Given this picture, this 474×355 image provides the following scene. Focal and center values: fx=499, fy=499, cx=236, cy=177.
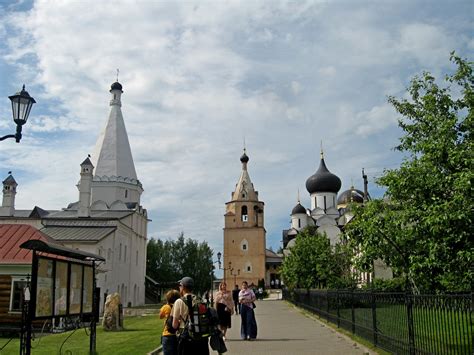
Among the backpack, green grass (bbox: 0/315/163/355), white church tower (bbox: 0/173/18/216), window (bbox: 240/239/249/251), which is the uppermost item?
white church tower (bbox: 0/173/18/216)

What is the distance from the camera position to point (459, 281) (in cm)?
1000

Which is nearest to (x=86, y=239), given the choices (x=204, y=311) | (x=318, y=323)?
(x=318, y=323)

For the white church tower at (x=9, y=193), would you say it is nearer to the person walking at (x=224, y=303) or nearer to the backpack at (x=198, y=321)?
the person walking at (x=224, y=303)

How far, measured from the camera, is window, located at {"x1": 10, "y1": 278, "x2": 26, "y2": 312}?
68.9ft

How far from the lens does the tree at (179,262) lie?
6669 centimetres

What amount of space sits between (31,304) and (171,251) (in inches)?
2381

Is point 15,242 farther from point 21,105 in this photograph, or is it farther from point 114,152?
point 114,152

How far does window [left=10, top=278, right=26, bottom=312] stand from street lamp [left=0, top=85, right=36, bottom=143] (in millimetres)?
13950

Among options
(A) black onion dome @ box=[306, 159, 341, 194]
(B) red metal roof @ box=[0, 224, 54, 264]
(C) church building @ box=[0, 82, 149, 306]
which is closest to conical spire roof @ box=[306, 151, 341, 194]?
(A) black onion dome @ box=[306, 159, 341, 194]

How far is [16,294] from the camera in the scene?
21.2 m

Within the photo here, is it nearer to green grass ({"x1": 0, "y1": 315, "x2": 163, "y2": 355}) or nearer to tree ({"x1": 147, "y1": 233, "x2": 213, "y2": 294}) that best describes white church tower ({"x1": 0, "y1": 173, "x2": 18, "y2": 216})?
tree ({"x1": 147, "y1": 233, "x2": 213, "y2": 294})

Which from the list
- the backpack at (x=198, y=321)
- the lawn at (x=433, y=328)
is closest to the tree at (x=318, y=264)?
the lawn at (x=433, y=328)

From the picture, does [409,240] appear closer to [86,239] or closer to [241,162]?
[86,239]

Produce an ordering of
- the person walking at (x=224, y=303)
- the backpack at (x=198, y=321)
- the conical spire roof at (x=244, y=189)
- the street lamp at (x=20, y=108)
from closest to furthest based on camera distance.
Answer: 1. the backpack at (x=198, y=321)
2. the street lamp at (x=20, y=108)
3. the person walking at (x=224, y=303)
4. the conical spire roof at (x=244, y=189)
